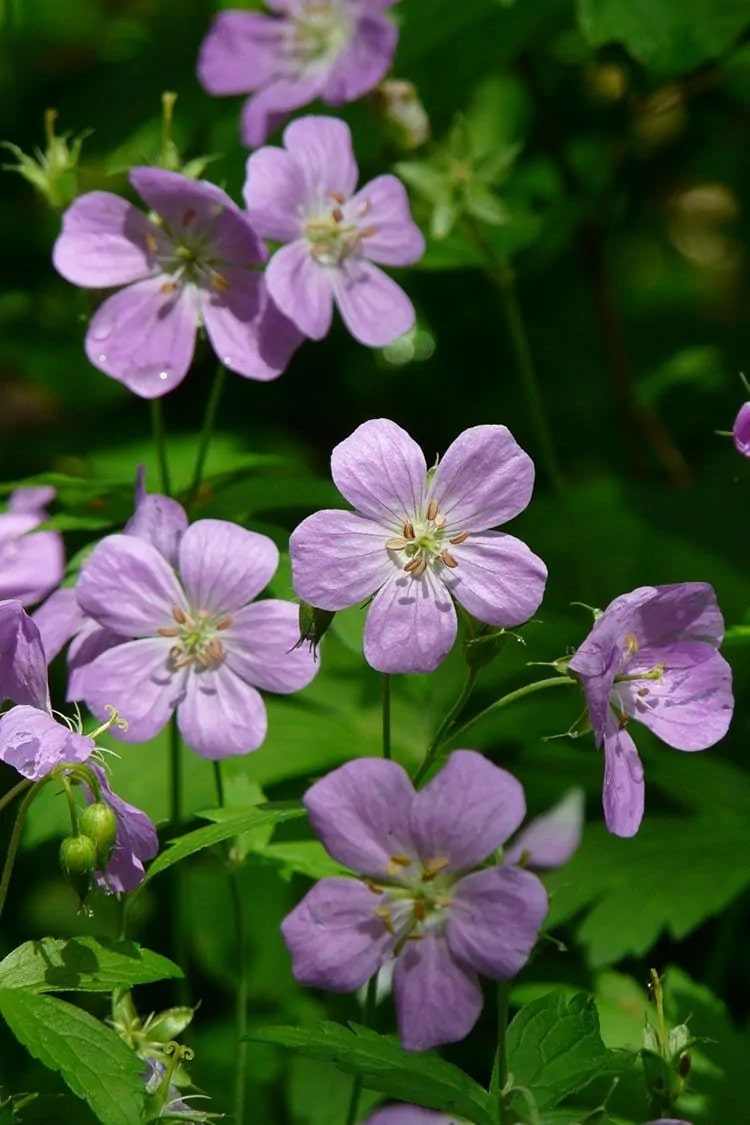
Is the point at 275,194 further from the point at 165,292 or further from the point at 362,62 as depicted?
the point at 362,62

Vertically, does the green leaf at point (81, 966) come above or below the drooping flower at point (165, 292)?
below

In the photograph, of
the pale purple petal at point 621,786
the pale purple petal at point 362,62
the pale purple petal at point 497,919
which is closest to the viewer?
the pale purple petal at point 497,919

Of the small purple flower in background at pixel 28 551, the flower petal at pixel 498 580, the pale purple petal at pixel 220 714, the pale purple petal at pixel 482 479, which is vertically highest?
the pale purple petal at pixel 482 479

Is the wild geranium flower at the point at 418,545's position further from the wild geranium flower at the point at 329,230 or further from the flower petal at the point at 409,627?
the wild geranium flower at the point at 329,230

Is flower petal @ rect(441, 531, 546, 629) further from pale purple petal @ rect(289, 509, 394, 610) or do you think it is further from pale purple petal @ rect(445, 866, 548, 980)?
pale purple petal @ rect(445, 866, 548, 980)

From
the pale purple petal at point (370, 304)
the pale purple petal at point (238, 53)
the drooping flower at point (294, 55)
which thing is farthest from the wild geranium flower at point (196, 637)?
the pale purple petal at point (238, 53)

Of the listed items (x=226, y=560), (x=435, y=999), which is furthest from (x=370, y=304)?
(x=435, y=999)
